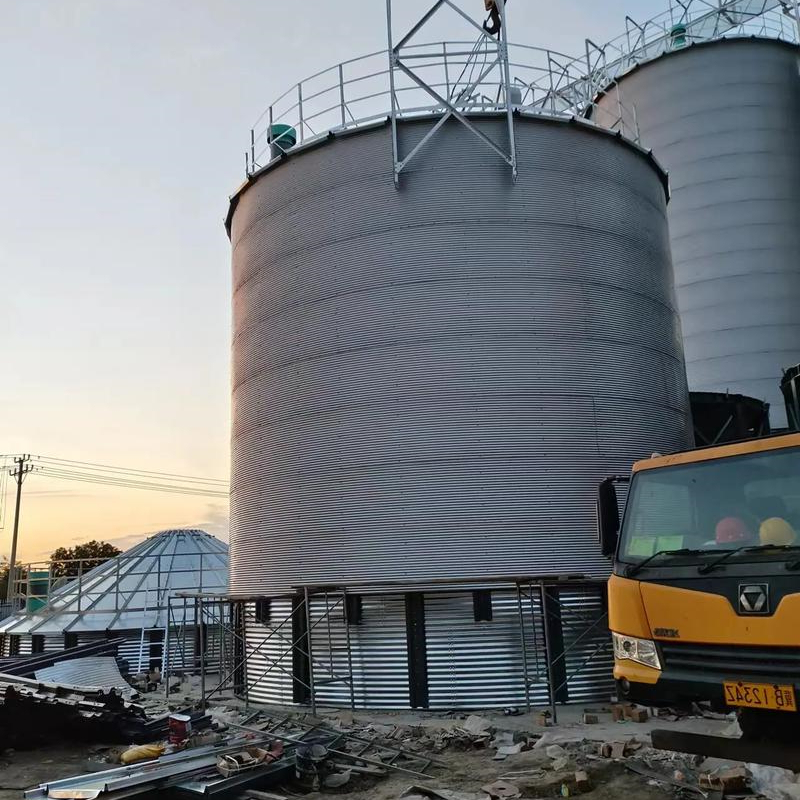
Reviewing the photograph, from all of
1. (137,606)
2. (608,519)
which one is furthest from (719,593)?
(137,606)

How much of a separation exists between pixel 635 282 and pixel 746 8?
75.9 feet

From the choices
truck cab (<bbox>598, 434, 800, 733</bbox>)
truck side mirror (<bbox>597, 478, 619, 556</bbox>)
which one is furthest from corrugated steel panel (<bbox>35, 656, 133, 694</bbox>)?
truck cab (<bbox>598, 434, 800, 733</bbox>)

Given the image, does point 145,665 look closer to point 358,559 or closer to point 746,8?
point 358,559

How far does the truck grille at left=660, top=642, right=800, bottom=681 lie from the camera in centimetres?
625

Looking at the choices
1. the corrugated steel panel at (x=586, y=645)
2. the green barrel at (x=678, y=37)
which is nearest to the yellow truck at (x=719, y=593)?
the corrugated steel panel at (x=586, y=645)

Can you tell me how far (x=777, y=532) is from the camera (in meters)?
6.84

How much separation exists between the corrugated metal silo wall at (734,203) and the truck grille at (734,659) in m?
24.2

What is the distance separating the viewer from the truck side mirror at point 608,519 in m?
8.55

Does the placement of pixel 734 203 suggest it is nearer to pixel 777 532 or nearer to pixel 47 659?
pixel 777 532

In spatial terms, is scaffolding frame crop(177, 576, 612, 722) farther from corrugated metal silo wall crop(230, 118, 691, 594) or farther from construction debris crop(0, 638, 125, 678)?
construction debris crop(0, 638, 125, 678)

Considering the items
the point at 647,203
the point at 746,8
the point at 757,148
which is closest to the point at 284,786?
the point at 647,203

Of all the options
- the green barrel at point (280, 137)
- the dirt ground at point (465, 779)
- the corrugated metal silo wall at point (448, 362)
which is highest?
the green barrel at point (280, 137)

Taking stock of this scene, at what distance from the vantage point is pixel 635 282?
57.7 ft

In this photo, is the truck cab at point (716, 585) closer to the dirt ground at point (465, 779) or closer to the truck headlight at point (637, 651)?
the truck headlight at point (637, 651)
